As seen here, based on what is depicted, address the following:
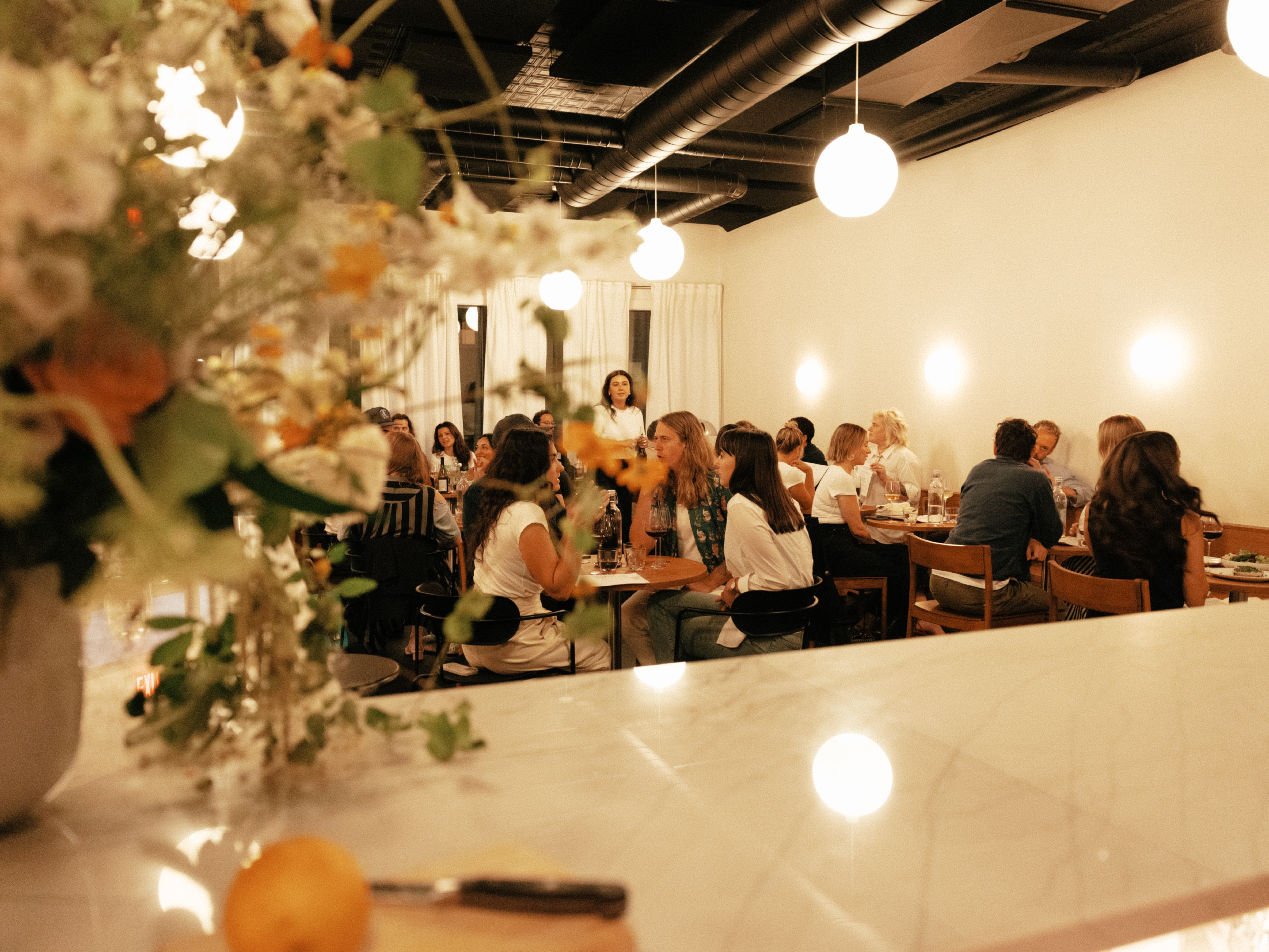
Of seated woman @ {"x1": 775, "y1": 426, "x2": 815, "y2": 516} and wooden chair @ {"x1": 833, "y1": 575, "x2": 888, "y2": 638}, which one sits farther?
wooden chair @ {"x1": 833, "y1": 575, "x2": 888, "y2": 638}

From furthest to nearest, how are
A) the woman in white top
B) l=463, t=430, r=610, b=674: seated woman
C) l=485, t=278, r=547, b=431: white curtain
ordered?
l=485, t=278, r=547, b=431: white curtain, the woman in white top, l=463, t=430, r=610, b=674: seated woman

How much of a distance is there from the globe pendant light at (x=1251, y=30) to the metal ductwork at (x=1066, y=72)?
2600 mm

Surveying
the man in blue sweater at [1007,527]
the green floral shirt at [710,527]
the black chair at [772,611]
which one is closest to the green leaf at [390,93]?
the black chair at [772,611]

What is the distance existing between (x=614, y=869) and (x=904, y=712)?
1.86 feet

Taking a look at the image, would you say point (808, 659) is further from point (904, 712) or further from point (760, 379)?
point (760, 379)

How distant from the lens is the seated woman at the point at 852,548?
5344 mm

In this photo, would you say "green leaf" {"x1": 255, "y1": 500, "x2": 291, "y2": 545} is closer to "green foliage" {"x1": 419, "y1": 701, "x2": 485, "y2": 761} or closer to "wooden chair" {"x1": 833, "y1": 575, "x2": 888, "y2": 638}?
"green foliage" {"x1": 419, "y1": 701, "x2": 485, "y2": 761}

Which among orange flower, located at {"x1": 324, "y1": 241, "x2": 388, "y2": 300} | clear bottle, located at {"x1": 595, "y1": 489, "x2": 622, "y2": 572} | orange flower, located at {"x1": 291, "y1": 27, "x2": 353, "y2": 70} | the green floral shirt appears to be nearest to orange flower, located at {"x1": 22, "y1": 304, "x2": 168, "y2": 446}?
orange flower, located at {"x1": 324, "y1": 241, "x2": 388, "y2": 300}

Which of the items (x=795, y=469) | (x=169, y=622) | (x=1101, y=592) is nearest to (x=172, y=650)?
(x=169, y=622)

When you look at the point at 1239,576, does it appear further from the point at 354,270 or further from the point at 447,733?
the point at 354,270

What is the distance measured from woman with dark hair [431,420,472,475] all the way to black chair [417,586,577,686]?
4656mm

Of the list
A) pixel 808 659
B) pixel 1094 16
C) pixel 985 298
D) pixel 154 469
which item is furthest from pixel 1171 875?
pixel 985 298

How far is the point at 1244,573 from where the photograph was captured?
3.92 m

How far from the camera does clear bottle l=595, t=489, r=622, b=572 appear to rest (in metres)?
3.81
